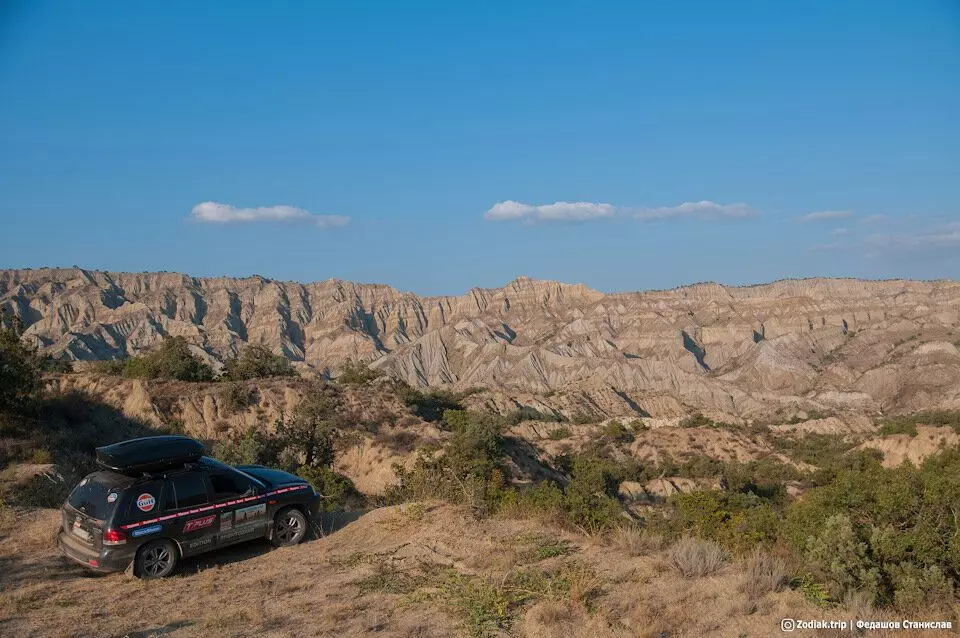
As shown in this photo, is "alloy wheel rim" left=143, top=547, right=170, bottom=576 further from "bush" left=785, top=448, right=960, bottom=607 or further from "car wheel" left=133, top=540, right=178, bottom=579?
"bush" left=785, top=448, right=960, bottom=607

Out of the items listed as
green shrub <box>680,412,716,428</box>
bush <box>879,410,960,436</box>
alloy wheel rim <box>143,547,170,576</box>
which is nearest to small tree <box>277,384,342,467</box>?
alloy wheel rim <box>143,547,170,576</box>

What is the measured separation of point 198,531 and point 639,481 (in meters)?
31.8

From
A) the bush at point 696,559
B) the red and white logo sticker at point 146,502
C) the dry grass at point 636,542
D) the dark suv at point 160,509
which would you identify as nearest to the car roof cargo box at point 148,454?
the dark suv at point 160,509

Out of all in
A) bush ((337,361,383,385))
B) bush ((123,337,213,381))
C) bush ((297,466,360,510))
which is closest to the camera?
bush ((297,466,360,510))

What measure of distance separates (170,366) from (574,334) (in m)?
101

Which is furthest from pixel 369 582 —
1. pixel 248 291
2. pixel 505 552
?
pixel 248 291

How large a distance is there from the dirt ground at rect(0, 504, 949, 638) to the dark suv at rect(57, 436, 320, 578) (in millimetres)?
321

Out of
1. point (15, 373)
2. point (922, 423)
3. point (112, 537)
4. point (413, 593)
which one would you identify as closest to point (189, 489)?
point (112, 537)

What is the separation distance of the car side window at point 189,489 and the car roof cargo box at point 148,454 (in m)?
0.23

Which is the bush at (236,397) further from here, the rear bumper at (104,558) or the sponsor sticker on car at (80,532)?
the rear bumper at (104,558)

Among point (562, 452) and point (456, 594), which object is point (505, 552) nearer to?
point (456, 594)

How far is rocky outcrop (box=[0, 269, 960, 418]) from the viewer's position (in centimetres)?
8950

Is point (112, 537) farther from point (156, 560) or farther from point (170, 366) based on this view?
point (170, 366)

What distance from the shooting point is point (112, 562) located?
8195 millimetres
